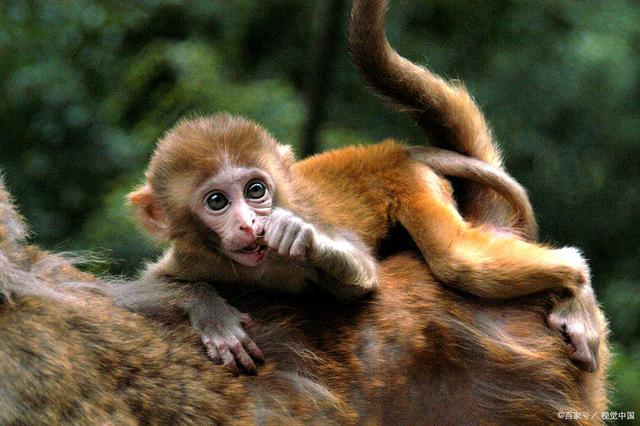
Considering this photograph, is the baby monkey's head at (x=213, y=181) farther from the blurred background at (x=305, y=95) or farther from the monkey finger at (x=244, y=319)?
the blurred background at (x=305, y=95)

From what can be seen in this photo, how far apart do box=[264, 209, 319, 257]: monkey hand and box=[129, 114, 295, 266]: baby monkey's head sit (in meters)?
0.30

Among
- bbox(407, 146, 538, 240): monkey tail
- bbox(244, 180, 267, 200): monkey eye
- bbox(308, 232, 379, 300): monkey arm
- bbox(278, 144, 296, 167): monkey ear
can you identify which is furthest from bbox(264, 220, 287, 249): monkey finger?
bbox(407, 146, 538, 240): monkey tail

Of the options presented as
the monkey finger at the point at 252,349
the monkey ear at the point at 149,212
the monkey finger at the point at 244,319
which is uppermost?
the monkey ear at the point at 149,212

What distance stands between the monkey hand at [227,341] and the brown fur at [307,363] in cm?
4

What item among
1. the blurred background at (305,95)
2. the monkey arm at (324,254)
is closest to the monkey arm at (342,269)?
the monkey arm at (324,254)

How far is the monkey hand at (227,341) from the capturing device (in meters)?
3.77

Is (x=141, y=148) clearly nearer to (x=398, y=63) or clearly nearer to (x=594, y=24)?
(x=398, y=63)

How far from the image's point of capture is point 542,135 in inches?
321

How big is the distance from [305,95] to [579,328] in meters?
4.44

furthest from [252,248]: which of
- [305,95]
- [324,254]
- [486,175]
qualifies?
[305,95]

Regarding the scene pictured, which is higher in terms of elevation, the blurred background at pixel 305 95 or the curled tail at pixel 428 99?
the blurred background at pixel 305 95

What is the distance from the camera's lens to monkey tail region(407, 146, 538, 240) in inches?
188

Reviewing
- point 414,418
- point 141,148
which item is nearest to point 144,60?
point 141,148

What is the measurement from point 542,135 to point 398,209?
12.4 ft
